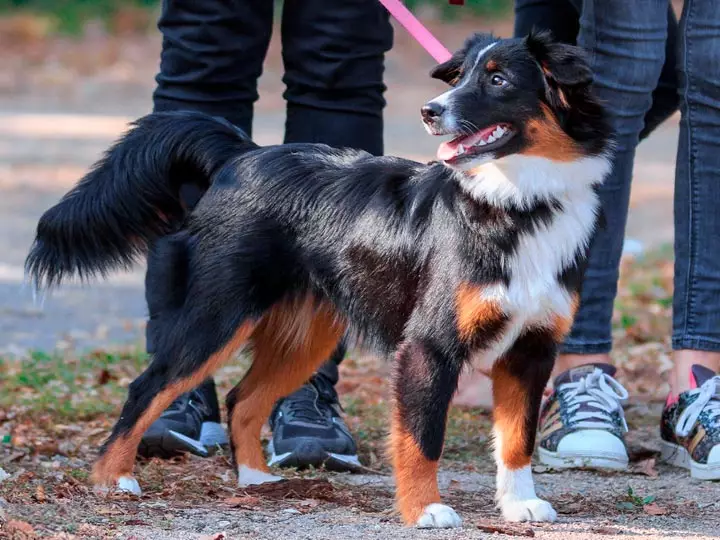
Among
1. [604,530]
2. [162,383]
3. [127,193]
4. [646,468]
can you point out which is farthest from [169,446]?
[646,468]

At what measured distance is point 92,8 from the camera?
826 inches

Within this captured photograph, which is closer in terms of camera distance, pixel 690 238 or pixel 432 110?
pixel 432 110

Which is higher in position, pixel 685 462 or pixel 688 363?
pixel 688 363

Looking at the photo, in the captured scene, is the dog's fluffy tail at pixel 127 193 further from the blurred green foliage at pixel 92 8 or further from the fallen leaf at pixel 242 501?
the blurred green foliage at pixel 92 8

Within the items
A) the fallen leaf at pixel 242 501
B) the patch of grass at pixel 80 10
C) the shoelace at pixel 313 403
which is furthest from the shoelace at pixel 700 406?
the patch of grass at pixel 80 10

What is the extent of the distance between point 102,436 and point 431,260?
1.76m

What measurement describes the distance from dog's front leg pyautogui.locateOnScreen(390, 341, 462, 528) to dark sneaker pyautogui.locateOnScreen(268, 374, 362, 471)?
0.73 m

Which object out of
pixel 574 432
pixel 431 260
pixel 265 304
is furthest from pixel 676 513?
pixel 265 304

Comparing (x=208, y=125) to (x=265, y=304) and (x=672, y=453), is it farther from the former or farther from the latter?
(x=672, y=453)

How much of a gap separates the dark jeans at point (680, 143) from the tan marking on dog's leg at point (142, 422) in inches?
50.1

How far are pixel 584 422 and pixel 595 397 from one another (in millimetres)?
134

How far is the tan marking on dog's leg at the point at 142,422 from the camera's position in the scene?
377cm

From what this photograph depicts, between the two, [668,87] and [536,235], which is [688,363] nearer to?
[668,87]

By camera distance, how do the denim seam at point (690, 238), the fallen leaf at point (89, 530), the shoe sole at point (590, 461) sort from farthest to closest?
1. the denim seam at point (690, 238)
2. the shoe sole at point (590, 461)
3. the fallen leaf at point (89, 530)
